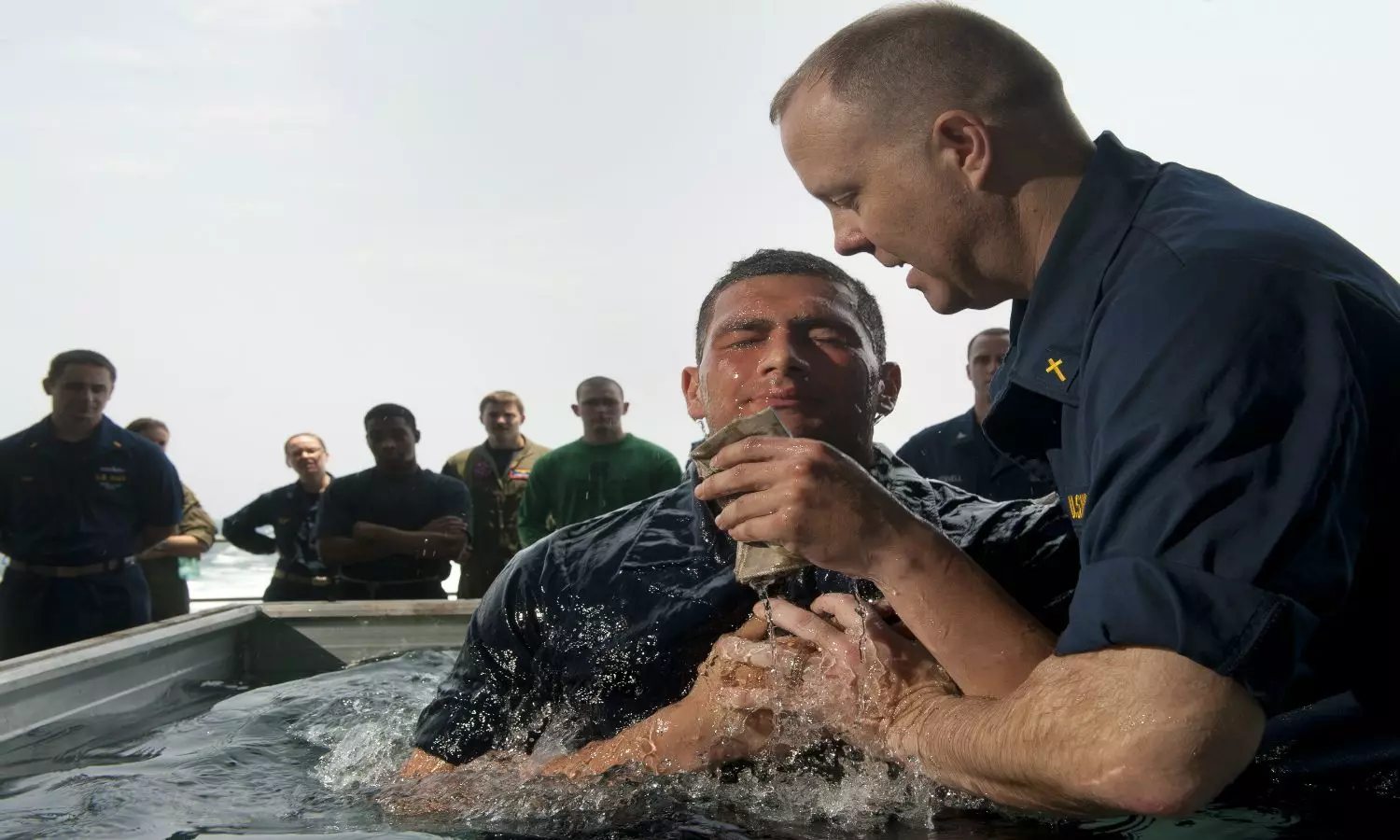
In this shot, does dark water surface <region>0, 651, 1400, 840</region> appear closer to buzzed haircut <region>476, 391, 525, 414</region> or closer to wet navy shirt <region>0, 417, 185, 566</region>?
wet navy shirt <region>0, 417, 185, 566</region>

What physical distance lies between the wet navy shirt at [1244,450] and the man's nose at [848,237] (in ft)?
1.74

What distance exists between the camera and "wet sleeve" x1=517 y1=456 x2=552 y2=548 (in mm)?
6973

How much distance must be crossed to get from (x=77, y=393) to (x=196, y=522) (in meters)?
2.05

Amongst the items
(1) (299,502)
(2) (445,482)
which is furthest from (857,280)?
(1) (299,502)

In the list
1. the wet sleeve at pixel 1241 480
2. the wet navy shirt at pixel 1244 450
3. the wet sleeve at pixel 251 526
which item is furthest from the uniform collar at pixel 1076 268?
the wet sleeve at pixel 251 526

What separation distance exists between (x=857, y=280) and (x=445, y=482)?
4.45 m

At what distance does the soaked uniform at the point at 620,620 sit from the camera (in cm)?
280

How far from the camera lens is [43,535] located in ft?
20.7

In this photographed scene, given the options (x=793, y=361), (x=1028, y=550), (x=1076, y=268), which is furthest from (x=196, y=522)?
(x=1076, y=268)

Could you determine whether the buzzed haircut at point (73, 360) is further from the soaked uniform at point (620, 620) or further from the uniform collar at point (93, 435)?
the soaked uniform at point (620, 620)

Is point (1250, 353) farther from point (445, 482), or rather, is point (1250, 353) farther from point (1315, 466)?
point (445, 482)

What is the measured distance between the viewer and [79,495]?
249 inches

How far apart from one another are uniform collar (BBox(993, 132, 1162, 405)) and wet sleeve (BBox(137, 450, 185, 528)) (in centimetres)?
596

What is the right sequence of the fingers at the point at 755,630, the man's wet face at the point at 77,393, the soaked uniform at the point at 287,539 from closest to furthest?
the fingers at the point at 755,630
the man's wet face at the point at 77,393
the soaked uniform at the point at 287,539
